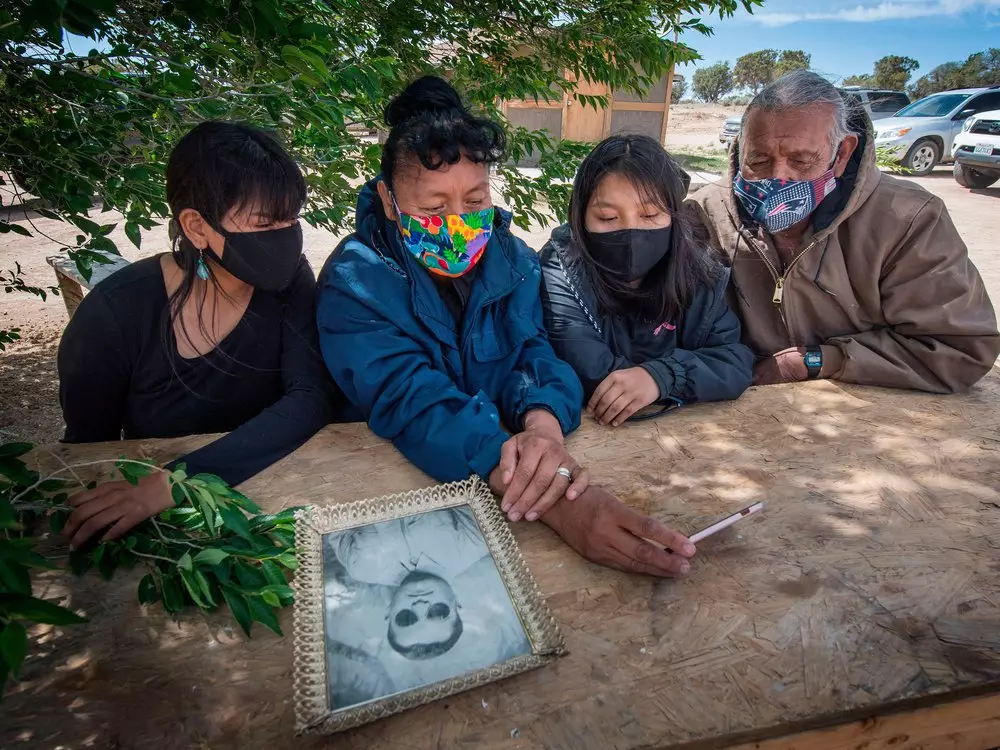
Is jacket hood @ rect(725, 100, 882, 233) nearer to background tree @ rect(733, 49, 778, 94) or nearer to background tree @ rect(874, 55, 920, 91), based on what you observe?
background tree @ rect(874, 55, 920, 91)

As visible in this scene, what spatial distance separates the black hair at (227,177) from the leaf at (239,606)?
43.7 inches

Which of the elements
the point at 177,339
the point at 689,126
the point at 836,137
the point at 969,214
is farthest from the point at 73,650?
the point at 689,126

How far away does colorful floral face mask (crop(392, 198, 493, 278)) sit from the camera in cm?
184

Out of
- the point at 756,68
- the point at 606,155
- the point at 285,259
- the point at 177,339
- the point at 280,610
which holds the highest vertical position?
the point at 756,68

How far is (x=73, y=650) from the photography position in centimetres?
110

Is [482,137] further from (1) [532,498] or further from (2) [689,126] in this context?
(2) [689,126]

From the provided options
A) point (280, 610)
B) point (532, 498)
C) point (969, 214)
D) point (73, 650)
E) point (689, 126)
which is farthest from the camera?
point (689, 126)

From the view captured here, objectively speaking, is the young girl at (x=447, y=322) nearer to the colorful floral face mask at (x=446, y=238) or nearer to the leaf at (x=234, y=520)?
the colorful floral face mask at (x=446, y=238)

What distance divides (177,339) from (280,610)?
1110 millimetres

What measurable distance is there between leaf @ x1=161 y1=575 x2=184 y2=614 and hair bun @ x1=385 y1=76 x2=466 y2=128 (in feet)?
4.86

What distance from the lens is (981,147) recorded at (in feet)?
37.9

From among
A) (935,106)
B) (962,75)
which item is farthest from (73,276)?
(962,75)

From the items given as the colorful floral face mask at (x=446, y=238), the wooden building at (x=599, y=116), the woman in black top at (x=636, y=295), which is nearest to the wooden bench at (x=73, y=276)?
the colorful floral face mask at (x=446, y=238)

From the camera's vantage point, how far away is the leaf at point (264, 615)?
3.59 feet
